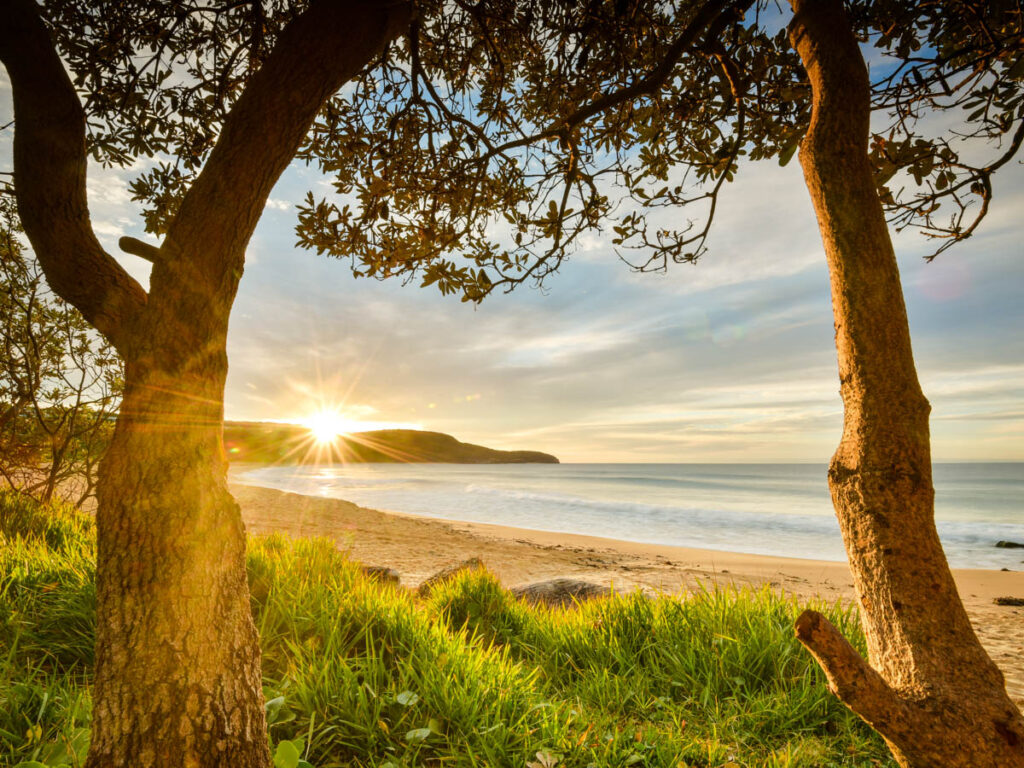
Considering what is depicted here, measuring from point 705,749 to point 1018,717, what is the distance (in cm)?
139

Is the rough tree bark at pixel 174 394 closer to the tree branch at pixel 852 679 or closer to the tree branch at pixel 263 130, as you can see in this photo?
the tree branch at pixel 263 130

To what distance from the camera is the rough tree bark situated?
142 cm

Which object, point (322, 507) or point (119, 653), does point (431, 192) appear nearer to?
point (119, 653)

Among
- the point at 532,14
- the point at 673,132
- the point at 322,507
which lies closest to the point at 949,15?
the point at 673,132

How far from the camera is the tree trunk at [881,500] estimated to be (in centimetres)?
122

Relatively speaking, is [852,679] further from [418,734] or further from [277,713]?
[277,713]

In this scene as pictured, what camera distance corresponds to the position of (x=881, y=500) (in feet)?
4.45

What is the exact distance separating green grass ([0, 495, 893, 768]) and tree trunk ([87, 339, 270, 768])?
28 centimetres

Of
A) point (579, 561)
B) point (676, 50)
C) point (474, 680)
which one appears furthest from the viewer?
point (579, 561)

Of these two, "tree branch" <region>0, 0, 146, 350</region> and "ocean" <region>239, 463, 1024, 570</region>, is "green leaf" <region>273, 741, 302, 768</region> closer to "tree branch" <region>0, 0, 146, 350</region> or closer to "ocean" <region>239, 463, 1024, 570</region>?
"tree branch" <region>0, 0, 146, 350</region>

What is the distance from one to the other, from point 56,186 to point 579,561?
11959mm

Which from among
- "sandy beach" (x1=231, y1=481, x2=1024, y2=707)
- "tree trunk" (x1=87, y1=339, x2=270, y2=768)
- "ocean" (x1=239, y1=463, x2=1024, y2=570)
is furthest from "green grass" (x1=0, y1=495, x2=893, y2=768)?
"ocean" (x1=239, y1=463, x2=1024, y2=570)

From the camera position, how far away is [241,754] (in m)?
1.50

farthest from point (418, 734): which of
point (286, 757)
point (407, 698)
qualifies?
point (286, 757)
